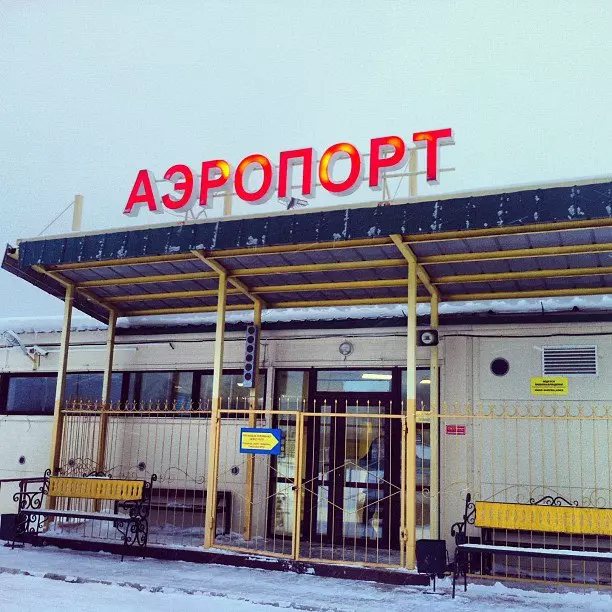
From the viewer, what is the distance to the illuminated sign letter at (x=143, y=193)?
12.2 metres

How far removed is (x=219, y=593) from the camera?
27.9 feet

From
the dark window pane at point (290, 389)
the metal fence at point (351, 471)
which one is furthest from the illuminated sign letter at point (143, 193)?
the dark window pane at point (290, 389)

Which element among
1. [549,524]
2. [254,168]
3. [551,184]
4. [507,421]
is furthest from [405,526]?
[254,168]

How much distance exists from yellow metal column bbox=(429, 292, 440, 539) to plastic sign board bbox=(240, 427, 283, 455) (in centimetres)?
225

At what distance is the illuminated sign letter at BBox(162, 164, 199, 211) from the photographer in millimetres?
11820

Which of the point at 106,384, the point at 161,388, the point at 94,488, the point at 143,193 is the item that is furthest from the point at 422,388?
the point at 106,384

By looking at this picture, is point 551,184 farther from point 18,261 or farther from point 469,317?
point 18,261

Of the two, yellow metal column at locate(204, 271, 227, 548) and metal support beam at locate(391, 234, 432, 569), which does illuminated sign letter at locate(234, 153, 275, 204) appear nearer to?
yellow metal column at locate(204, 271, 227, 548)

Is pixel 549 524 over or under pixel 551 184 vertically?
under

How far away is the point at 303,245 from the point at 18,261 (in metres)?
4.90

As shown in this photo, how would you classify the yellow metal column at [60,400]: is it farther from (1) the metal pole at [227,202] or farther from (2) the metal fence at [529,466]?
(2) the metal fence at [529,466]

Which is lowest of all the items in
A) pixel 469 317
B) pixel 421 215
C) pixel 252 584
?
pixel 252 584

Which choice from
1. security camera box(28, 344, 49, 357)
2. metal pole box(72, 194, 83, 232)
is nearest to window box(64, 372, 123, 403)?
security camera box(28, 344, 49, 357)

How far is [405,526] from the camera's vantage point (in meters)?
9.62
